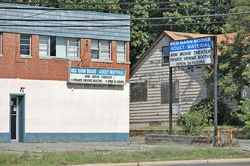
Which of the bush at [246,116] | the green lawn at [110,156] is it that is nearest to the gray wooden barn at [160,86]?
the bush at [246,116]

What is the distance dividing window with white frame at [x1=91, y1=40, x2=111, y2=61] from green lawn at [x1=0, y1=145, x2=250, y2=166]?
41.3 feet

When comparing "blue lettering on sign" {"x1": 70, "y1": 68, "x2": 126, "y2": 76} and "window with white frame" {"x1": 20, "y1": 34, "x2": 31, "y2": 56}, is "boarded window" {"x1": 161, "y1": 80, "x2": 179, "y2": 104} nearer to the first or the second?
"blue lettering on sign" {"x1": 70, "y1": 68, "x2": 126, "y2": 76}

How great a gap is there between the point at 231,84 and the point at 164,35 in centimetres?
878

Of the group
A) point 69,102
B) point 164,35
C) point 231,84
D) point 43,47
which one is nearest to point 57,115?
point 69,102

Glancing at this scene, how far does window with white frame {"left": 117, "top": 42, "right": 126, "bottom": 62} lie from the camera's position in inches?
1411

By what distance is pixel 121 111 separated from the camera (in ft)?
117

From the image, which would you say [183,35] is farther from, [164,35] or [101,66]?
[101,66]

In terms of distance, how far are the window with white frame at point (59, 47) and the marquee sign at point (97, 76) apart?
1078 millimetres

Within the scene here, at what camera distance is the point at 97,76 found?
113 ft

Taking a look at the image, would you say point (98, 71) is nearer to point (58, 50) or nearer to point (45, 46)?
point (58, 50)

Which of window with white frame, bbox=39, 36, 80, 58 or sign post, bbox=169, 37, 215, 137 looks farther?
window with white frame, bbox=39, 36, 80, 58

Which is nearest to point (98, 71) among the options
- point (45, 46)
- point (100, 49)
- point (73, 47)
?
point (100, 49)

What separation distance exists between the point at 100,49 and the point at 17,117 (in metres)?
6.60

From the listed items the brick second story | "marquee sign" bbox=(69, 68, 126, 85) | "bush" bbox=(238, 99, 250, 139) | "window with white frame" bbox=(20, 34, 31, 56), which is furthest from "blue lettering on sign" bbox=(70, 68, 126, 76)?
"bush" bbox=(238, 99, 250, 139)
